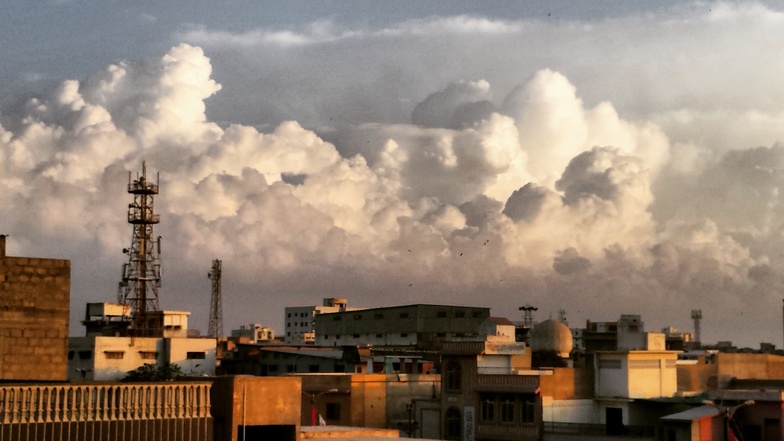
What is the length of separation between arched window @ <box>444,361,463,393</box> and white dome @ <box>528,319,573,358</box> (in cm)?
1031

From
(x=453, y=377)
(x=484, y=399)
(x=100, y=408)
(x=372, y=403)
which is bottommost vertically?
(x=372, y=403)

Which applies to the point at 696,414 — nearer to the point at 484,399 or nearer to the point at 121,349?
the point at 484,399

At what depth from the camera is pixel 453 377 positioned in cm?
6644

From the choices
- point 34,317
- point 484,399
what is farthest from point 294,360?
point 34,317

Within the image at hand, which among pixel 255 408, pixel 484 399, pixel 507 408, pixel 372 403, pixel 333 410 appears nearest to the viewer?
pixel 255 408

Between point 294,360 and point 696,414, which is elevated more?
point 294,360

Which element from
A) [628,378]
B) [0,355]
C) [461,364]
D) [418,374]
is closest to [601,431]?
[628,378]

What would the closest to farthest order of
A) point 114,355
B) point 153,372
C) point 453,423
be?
point 453,423
point 153,372
point 114,355

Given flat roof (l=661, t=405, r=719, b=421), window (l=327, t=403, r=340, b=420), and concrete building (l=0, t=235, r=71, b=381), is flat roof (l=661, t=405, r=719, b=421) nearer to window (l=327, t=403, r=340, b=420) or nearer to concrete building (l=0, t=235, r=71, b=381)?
window (l=327, t=403, r=340, b=420)

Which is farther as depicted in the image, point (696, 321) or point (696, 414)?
point (696, 321)

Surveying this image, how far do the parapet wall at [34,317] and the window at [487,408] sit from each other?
34.1 m

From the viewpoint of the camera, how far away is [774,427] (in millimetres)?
56250

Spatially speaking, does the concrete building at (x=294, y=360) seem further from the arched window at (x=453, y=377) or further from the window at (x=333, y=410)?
the arched window at (x=453, y=377)

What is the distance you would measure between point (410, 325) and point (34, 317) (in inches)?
3035
